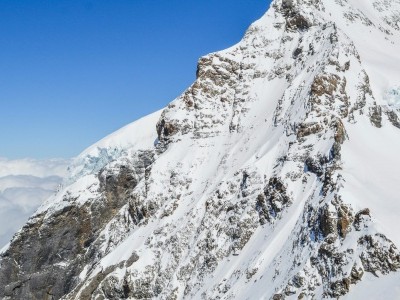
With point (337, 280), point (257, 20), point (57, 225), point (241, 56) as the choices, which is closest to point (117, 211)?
point (57, 225)

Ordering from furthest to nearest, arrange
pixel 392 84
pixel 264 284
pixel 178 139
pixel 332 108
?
pixel 178 139
pixel 392 84
pixel 332 108
pixel 264 284

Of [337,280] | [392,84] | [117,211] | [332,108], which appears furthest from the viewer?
[117,211]

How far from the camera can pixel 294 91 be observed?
9094 centimetres

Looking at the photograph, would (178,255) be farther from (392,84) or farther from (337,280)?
(392,84)

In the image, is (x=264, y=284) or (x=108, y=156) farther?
(x=108, y=156)

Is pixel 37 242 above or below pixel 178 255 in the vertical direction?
below

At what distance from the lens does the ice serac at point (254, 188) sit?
61156 millimetres

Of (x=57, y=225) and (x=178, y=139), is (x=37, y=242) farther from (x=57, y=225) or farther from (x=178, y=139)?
(x=178, y=139)

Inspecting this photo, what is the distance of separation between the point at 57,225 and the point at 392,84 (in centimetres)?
6841

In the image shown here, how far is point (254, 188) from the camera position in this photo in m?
81.4

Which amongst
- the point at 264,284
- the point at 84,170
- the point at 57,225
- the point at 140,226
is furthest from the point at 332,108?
the point at 84,170

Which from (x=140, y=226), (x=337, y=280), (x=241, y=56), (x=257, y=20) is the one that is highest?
(x=257, y=20)

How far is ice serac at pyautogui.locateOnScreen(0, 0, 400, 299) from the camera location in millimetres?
61156

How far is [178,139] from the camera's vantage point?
4131 inches
